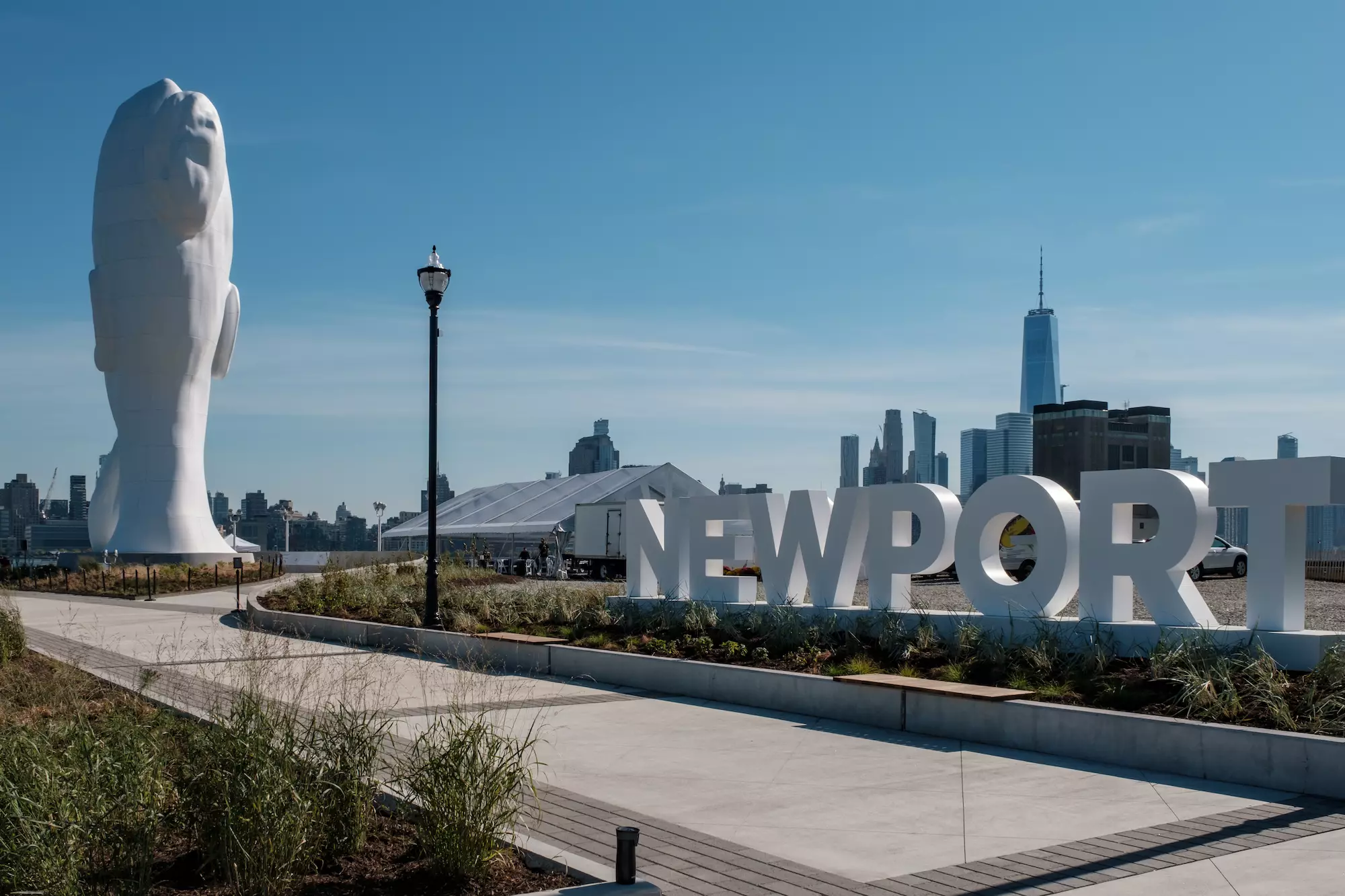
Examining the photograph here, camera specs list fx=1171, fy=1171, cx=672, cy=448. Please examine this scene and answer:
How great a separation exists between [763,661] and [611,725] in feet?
8.43

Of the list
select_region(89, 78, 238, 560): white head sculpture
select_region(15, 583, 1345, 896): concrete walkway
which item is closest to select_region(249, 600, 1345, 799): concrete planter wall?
select_region(15, 583, 1345, 896): concrete walkway

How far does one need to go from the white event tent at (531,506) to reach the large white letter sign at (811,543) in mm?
31741

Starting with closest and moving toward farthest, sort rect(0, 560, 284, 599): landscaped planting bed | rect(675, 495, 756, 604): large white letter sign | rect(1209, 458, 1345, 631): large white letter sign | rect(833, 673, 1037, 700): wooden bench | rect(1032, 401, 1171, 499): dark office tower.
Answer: rect(833, 673, 1037, 700): wooden bench
rect(1209, 458, 1345, 631): large white letter sign
rect(675, 495, 756, 604): large white letter sign
rect(0, 560, 284, 599): landscaped planting bed
rect(1032, 401, 1171, 499): dark office tower

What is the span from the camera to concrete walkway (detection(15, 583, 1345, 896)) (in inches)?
241

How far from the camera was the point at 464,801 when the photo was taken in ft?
19.1

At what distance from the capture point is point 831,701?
440 inches

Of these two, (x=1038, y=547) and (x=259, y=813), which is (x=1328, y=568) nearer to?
(x=1038, y=547)

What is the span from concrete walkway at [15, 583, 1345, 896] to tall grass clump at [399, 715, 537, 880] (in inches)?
23.7

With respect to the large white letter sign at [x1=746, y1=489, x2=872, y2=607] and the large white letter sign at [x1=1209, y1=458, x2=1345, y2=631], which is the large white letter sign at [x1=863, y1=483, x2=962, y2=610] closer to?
the large white letter sign at [x1=746, y1=489, x2=872, y2=607]

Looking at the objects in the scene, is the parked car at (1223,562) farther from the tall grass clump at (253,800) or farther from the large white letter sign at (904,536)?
the tall grass clump at (253,800)

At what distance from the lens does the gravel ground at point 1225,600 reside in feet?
62.2

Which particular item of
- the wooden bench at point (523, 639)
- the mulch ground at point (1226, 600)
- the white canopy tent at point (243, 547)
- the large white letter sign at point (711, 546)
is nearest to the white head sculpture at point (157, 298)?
the white canopy tent at point (243, 547)

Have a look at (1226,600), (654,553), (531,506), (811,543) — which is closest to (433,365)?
(654,553)

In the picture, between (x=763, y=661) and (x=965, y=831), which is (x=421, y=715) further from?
(x=965, y=831)
